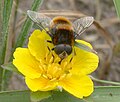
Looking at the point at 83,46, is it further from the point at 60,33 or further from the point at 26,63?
the point at 26,63

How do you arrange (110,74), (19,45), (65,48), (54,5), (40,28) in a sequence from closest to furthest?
(65,48), (40,28), (19,45), (110,74), (54,5)

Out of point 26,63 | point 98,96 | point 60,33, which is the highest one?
point 60,33

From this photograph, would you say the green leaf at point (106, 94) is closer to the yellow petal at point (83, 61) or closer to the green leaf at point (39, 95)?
the yellow petal at point (83, 61)

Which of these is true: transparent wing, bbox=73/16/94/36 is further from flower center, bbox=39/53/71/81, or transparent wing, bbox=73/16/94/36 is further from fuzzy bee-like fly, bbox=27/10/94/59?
flower center, bbox=39/53/71/81

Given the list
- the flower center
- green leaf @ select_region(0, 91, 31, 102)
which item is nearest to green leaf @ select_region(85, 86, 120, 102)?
the flower center

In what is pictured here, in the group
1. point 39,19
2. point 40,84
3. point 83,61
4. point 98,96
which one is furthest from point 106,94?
point 39,19

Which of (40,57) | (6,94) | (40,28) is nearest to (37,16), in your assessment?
(40,28)

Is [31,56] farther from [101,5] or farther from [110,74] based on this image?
[101,5]
